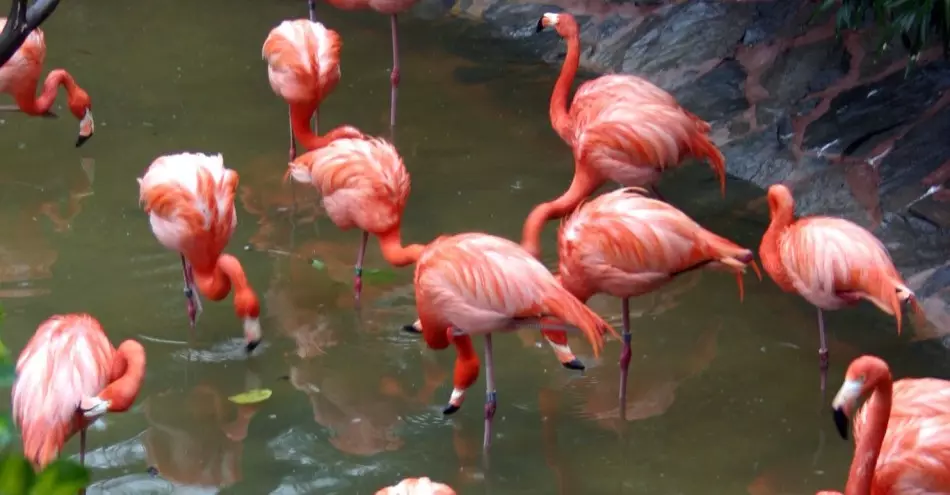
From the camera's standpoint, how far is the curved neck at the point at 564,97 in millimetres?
4855

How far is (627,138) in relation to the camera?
14.1 ft

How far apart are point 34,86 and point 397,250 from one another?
2149mm

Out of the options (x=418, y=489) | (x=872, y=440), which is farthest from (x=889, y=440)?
(x=418, y=489)

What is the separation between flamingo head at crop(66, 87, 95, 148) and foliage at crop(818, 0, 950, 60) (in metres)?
3.16

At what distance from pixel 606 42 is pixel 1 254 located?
135 inches

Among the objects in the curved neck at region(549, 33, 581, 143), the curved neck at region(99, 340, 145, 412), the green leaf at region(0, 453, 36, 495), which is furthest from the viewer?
the curved neck at region(549, 33, 581, 143)

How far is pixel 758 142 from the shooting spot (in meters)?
5.40

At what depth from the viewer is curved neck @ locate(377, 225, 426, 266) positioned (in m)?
4.04

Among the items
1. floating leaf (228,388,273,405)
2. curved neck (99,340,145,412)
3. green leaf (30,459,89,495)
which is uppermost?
green leaf (30,459,89,495)

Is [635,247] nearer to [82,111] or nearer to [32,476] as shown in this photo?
[32,476]

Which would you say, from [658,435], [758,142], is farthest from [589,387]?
[758,142]

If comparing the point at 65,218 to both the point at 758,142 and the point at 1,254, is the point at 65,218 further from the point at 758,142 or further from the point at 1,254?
the point at 758,142

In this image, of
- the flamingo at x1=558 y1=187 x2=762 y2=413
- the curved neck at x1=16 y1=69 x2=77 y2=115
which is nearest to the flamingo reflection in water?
the flamingo at x1=558 y1=187 x2=762 y2=413

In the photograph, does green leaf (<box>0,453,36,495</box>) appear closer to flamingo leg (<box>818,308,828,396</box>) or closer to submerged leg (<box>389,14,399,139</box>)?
flamingo leg (<box>818,308,828,396</box>)
